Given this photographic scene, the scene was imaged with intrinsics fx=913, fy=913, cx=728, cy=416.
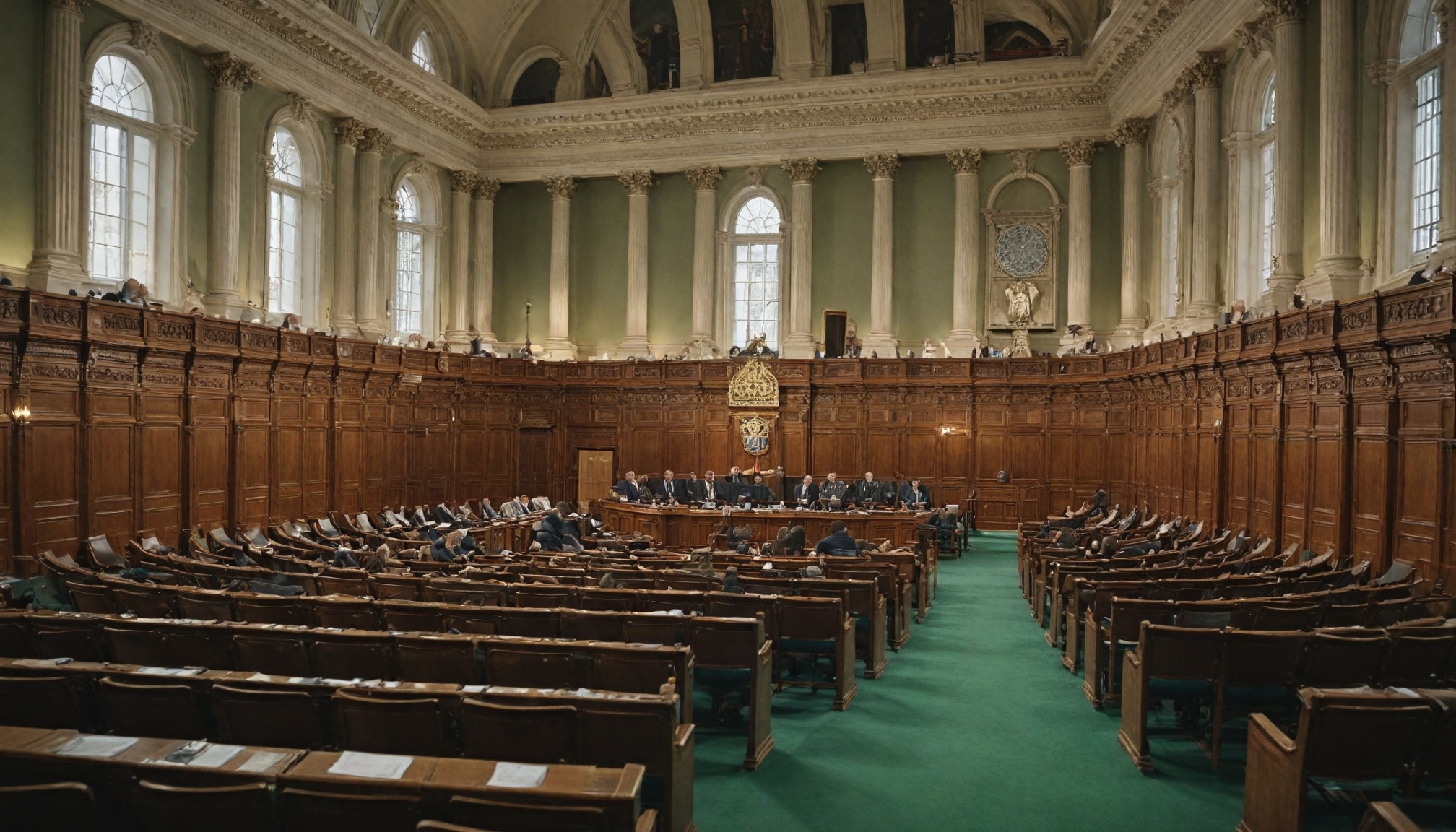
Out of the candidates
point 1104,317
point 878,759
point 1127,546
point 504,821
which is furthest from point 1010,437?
point 504,821

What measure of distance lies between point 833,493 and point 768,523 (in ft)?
8.22

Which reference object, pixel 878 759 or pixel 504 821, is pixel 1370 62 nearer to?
pixel 878 759

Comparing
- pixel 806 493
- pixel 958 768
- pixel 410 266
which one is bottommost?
pixel 958 768

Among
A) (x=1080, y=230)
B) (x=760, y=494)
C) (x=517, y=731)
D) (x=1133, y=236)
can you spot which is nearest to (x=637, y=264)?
(x=760, y=494)

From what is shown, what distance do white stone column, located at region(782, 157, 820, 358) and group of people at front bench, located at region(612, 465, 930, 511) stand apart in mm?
7214

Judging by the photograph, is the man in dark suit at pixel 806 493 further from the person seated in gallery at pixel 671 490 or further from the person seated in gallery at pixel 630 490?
the person seated in gallery at pixel 630 490

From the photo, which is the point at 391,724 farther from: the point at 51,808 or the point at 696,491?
the point at 696,491

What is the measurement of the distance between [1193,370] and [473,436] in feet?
62.6

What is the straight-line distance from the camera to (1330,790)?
6.55 metres

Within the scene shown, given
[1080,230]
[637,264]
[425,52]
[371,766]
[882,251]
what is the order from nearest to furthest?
[371,766] < [1080,230] < [882,251] < [425,52] < [637,264]

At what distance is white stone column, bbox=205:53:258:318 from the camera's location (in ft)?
69.6

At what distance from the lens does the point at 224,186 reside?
21422mm

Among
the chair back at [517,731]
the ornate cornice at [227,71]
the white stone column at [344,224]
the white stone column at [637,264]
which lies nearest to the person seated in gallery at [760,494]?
the white stone column at [637,264]

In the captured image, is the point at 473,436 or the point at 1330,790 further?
the point at 473,436
